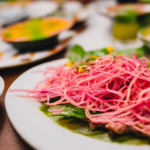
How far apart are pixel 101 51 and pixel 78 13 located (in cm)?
183

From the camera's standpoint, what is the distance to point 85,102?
0.88 metres

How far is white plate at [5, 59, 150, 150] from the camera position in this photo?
67 centimetres

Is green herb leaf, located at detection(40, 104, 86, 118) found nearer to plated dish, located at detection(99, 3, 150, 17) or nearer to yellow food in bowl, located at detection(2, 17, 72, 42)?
yellow food in bowl, located at detection(2, 17, 72, 42)

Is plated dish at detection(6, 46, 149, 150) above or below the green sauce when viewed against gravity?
above

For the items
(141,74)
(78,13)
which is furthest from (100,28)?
(141,74)

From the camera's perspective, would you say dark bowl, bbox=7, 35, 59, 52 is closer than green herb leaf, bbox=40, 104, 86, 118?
No

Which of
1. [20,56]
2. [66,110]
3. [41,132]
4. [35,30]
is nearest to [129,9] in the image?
[35,30]

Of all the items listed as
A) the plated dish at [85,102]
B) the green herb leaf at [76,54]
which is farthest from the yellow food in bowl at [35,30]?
the plated dish at [85,102]

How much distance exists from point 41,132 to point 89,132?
0.19m

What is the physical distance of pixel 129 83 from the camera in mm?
903

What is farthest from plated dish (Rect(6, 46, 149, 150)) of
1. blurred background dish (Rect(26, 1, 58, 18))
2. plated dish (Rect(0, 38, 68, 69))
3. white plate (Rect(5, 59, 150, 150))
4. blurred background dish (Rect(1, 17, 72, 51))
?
blurred background dish (Rect(26, 1, 58, 18))

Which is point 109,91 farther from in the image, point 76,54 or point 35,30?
point 35,30

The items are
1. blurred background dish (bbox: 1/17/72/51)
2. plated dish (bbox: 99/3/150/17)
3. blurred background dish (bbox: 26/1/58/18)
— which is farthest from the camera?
blurred background dish (bbox: 26/1/58/18)

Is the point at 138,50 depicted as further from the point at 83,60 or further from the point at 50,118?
the point at 50,118
